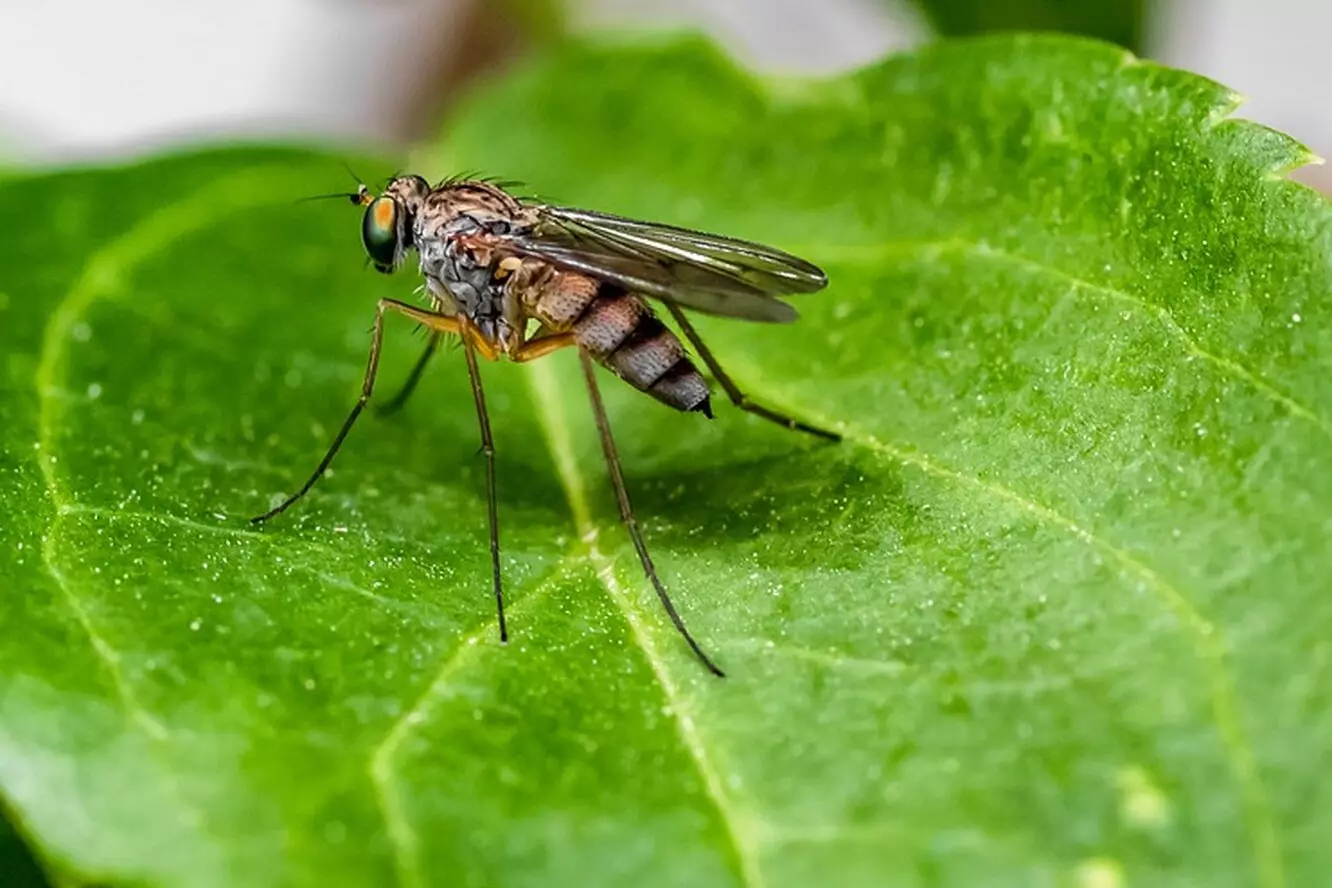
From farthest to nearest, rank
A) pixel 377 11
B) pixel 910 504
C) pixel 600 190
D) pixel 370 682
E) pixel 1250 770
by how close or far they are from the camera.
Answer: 1. pixel 377 11
2. pixel 600 190
3. pixel 910 504
4. pixel 370 682
5. pixel 1250 770

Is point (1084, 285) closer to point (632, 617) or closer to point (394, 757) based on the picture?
Result: point (632, 617)

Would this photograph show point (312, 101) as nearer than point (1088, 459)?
No

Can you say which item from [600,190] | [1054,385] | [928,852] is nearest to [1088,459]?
[1054,385]

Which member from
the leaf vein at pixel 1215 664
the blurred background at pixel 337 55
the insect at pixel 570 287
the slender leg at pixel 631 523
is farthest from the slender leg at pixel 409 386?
the blurred background at pixel 337 55

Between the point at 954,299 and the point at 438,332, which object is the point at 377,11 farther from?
the point at 954,299

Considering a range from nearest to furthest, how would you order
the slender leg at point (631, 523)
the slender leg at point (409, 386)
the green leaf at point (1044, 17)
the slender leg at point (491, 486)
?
the slender leg at point (631, 523) → the slender leg at point (491, 486) → the slender leg at point (409, 386) → the green leaf at point (1044, 17)

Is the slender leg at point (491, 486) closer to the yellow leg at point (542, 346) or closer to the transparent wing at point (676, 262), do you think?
the yellow leg at point (542, 346)
